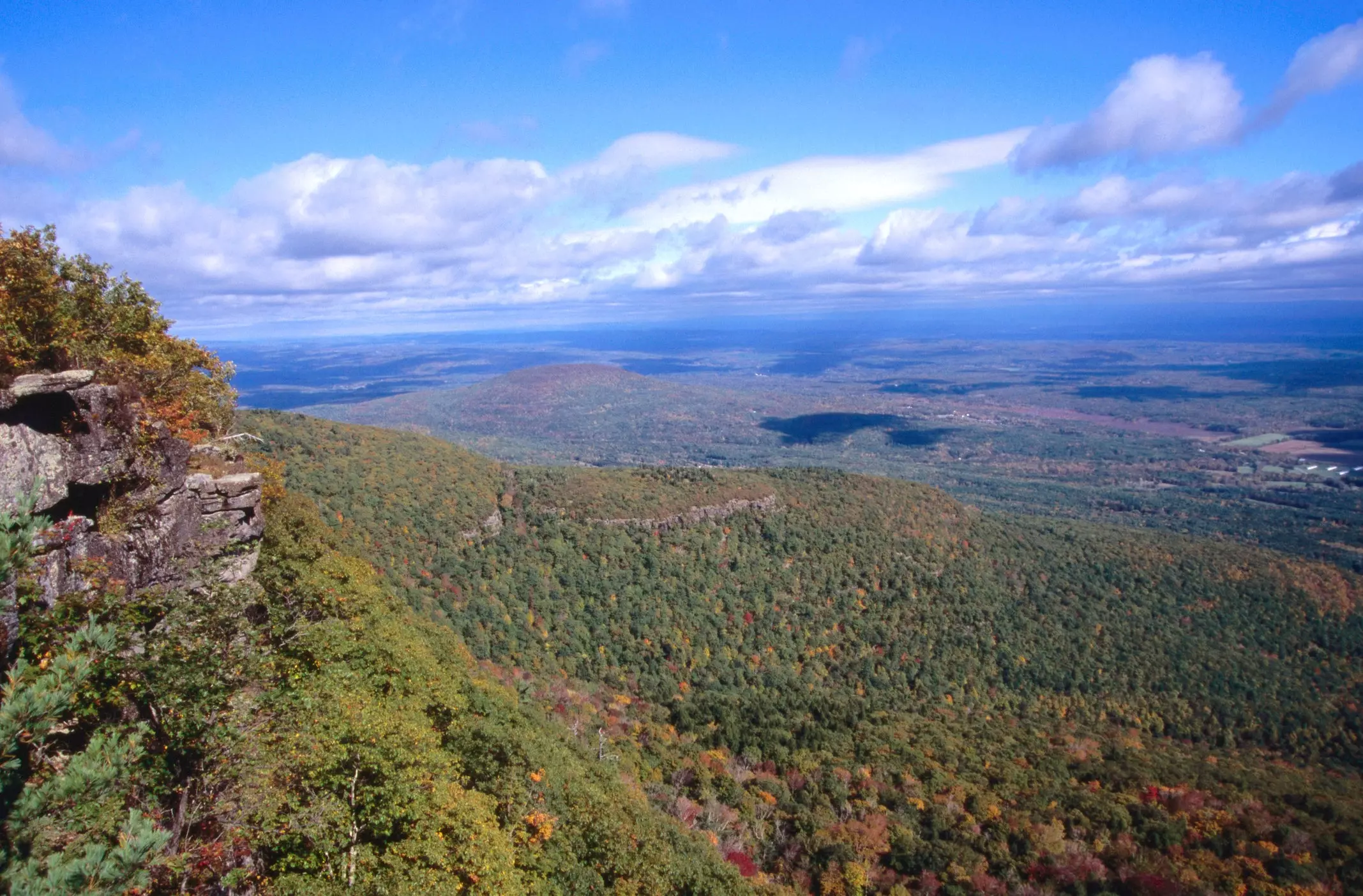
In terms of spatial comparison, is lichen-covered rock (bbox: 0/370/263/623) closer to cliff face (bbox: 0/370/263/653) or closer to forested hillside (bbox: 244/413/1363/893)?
cliff face (bbox: 0/370/263/653)

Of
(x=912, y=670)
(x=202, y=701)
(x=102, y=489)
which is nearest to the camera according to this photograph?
(x=202, y=701)

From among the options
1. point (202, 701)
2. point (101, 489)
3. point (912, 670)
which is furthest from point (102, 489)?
point (912, 670)

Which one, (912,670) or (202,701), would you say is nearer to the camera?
(202,701)

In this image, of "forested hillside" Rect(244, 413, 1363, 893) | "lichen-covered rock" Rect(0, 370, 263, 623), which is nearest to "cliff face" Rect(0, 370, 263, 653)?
"lichen-covered rock" Rect(0, 370, 263, 623)

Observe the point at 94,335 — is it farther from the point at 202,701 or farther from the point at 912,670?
the point at 912,670

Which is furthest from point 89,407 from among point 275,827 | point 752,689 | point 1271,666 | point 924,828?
point 1271,666

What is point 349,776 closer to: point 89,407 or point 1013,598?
point 89,407

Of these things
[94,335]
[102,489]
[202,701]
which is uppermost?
[94,335]
